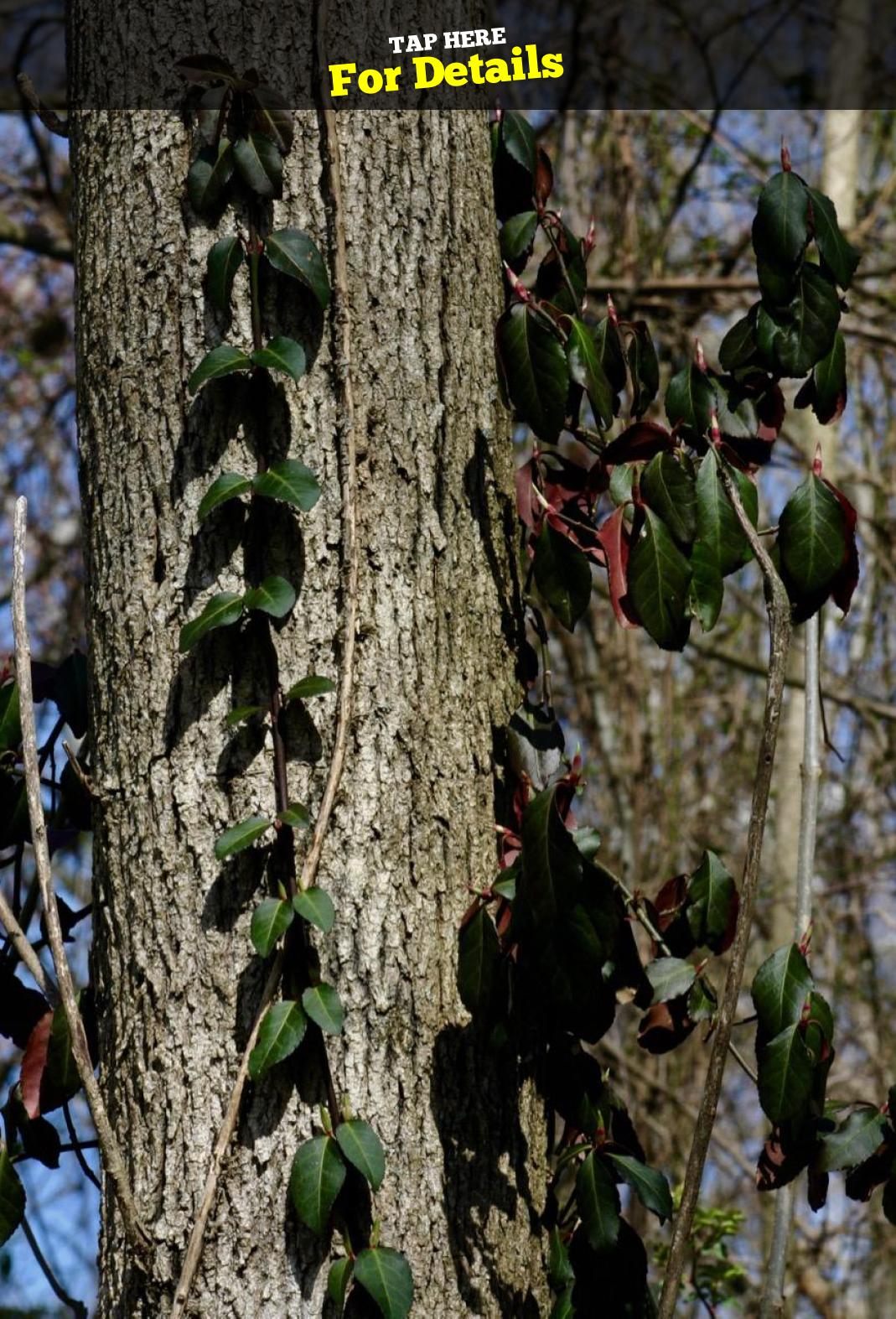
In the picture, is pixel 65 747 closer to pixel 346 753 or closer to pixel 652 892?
pixel 346 753

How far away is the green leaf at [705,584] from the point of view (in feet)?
4.04

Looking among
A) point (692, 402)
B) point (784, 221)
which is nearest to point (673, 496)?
point (692, 402)

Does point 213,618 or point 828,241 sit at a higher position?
point 828,241

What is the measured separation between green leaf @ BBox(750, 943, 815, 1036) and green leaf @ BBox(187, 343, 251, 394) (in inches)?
26.9

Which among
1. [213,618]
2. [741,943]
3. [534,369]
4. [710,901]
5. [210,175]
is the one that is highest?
[210,175]

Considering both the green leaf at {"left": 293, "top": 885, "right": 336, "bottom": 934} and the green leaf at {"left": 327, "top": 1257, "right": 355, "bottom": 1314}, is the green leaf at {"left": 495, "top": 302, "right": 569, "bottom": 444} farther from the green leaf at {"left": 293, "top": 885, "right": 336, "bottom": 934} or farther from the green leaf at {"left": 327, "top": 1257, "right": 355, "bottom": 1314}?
the green leaf at {"left": 327, "top": 1257, "right": 355, "bottom": 1314}

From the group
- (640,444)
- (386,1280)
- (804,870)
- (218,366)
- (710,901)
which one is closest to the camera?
(386,1280)

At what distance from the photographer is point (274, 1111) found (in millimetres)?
1104

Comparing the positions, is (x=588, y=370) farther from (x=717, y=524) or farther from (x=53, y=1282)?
(x=53, y=1282)

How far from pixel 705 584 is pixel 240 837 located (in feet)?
1.51

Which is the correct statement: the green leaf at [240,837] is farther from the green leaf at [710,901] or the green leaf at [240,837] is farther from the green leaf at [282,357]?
the green leaf at [710,901]

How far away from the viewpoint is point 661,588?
4.00 ft

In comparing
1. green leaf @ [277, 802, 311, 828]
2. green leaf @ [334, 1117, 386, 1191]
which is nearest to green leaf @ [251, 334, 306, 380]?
green leaf @ [277, 802, 311, 828]

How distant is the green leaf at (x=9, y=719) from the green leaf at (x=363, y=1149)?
0.58 m
